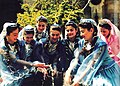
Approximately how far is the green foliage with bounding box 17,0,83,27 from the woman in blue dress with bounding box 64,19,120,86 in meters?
0.19

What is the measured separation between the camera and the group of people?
492 centimetres

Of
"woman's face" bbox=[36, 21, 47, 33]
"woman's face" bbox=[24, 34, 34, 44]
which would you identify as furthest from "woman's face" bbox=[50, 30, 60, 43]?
"woman's face" bbox=[24, 34, 34, 44]

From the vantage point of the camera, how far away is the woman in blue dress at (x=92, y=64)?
4.89m

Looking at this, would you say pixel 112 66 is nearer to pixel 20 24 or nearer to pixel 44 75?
pixel 44 75

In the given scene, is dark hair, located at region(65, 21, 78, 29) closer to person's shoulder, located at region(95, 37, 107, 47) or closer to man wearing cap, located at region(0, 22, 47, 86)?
person's shoulder, located at region(95, 37, 107, 47)

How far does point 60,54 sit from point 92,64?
37 cm

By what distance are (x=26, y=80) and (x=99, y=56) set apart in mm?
873

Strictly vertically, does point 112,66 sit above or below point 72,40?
below

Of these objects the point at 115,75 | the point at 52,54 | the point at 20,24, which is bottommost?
the point at 115,75

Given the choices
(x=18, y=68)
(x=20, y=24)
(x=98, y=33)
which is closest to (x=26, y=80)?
(x=18, y=68)

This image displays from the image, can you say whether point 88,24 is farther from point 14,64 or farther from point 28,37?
point 14,64

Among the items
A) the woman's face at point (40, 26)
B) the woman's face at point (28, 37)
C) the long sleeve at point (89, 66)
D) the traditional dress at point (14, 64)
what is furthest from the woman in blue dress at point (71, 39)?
the traditional dress at point (14, 64)

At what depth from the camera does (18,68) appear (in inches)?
200

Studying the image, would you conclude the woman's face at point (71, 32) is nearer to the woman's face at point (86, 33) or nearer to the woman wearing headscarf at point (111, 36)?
the woman's face at point (86, 33)
